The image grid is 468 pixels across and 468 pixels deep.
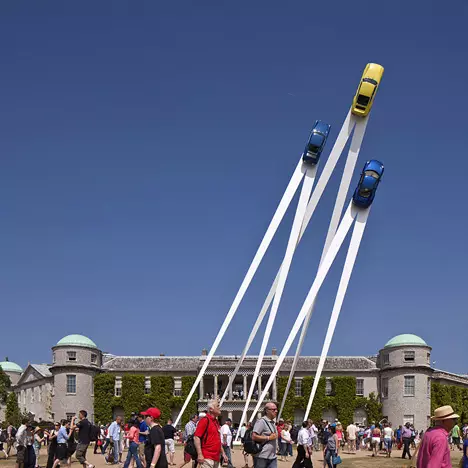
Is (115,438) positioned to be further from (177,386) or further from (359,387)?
(359,387)

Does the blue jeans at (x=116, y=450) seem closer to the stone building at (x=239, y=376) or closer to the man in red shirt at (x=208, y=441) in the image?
the man in red shirt at (x=208, y=441)

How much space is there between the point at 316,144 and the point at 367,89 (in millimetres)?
3034

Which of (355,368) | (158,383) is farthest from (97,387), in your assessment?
(355,368)

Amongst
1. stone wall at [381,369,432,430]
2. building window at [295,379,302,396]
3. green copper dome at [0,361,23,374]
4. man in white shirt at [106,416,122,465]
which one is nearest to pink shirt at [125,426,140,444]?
man in white shirt at [106,416,122,465]

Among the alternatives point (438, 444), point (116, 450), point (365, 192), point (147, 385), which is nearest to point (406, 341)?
point (147, 385)

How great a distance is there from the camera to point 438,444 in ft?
30.0

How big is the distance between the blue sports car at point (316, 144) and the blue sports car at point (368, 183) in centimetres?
206

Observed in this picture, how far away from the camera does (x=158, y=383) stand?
3024 inches

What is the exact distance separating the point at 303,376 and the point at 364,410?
653 centimetres

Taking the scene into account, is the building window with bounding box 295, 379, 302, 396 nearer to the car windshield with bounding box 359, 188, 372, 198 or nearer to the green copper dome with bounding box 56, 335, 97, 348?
the green copper dome with bounding box 56, 335, 97, 348

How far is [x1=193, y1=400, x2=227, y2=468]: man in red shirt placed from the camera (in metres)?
13.1

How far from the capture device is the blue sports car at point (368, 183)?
31344mm

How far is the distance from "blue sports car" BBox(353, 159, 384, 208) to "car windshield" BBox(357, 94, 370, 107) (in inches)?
88.9

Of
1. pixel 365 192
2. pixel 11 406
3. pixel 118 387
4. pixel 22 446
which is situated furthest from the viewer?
pixel 11 406
